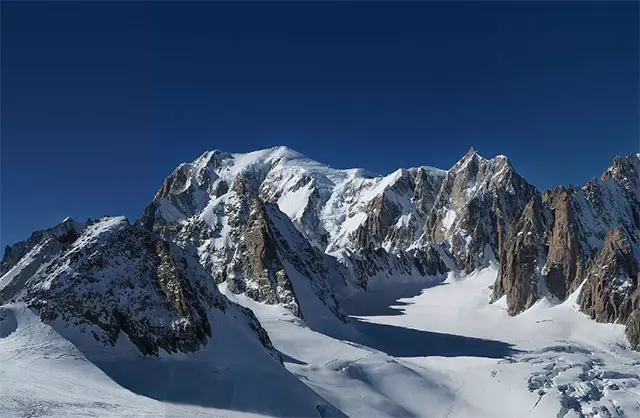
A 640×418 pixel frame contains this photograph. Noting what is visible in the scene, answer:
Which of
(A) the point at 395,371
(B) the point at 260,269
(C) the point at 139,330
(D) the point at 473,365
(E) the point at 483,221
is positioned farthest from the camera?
(E) the point at 483,221

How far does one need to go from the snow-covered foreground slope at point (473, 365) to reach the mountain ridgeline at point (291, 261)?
5.21 metres

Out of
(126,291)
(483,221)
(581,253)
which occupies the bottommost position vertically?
(126,291)

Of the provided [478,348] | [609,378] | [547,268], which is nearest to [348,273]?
[547,268]

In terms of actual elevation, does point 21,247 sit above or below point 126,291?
above

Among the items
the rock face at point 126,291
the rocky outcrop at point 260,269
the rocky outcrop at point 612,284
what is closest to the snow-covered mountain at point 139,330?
the rock face at point 126,291

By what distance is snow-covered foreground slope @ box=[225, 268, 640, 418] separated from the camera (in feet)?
156

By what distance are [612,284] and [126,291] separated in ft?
234

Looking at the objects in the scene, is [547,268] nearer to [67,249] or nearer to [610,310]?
[610,310]

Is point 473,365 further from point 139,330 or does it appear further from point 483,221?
point 483,221

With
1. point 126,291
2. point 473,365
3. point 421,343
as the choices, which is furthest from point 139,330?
point 421,343

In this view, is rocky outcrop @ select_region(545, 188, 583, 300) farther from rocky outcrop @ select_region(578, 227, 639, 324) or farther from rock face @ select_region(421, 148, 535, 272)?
rock face @ select_region(421, 148, 535, 272)

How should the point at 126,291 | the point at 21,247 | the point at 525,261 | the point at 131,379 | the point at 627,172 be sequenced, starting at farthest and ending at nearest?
the point at 627,172 < the point at 21,247 < the point at 525,261 < the point at 126,291 < the point at 131,379

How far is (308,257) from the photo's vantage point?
4008 inches

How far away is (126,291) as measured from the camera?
140 ft
